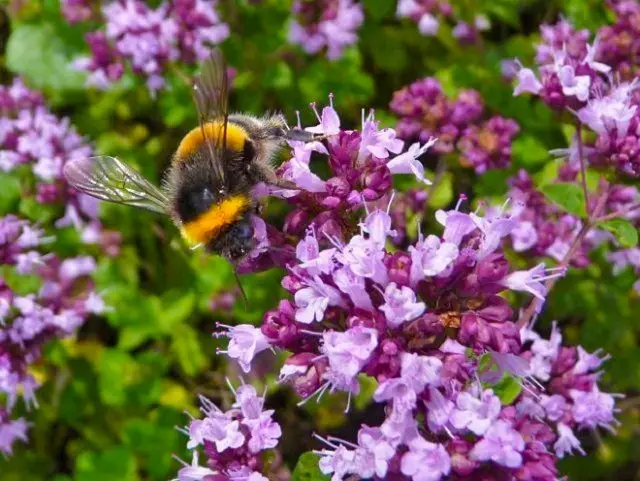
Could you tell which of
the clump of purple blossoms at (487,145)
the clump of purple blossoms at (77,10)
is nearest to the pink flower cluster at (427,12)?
the clump of purple blossoms at (487,145)

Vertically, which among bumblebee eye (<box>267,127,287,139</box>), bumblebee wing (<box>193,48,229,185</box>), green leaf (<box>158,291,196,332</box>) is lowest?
green leaf (<box>158,291,196,332</box>)

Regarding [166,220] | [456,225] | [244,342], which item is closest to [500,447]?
[456,225]

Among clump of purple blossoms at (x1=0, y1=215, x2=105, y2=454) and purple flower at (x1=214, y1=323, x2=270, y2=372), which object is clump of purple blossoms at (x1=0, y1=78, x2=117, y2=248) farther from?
purple flower at (x1=214, y1=323, x2=270, y2=372)

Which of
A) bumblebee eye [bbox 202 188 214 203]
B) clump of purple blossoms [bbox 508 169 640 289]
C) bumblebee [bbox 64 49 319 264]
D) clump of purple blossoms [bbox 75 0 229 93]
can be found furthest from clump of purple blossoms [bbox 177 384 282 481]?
clump of purple blossoms [bbox 75 0 229 93]

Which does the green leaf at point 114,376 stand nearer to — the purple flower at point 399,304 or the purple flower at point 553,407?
the purple flower at point 553,407

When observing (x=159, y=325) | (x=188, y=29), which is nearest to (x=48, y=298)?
(x=159, y=325)

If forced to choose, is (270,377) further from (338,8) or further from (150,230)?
(338,8)
